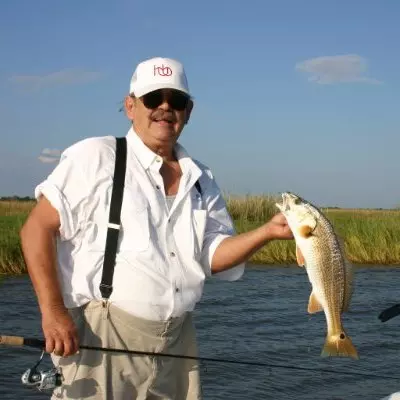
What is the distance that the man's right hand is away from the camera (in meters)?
3.20

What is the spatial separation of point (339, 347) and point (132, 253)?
3.98 feet

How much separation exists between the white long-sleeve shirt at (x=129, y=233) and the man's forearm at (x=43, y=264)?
10 cm

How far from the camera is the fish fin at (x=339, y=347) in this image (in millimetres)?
3518

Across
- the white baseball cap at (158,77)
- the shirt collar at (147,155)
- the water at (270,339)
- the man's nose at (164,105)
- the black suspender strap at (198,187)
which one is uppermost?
the white baseball cap at (158,77)

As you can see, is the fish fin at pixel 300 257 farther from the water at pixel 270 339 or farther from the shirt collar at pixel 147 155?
the water at pixel 270 339

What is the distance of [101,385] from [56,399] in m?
0.26

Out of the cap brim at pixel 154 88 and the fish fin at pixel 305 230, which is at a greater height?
the cap brim at pixel 154 88

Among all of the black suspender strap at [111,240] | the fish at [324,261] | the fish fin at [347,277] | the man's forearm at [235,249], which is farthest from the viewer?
the man's forearm at [235,249]

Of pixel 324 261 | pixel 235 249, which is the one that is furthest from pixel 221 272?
pixel 324 261

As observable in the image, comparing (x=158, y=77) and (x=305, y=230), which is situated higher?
(x=158, y=77)

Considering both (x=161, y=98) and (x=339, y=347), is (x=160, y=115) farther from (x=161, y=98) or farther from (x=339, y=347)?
(x=339, y=347)

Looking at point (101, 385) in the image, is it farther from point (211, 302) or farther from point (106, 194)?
point (211, 302)

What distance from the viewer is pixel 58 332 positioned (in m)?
3.21

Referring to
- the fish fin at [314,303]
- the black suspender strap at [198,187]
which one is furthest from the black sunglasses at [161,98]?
the fish fin at [314,303]
